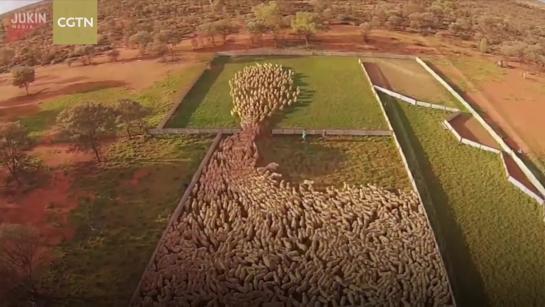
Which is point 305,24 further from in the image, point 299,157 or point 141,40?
point 299,157

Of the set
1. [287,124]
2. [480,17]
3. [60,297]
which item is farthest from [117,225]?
[480,17]

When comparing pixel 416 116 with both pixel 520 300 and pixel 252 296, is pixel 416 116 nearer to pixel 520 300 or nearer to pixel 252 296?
pixel 520 300

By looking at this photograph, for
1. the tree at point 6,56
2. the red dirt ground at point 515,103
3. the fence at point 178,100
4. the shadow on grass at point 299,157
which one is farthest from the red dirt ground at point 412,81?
the tree at point 6,56

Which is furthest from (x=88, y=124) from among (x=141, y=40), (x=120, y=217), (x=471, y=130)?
(x=471, y=130)

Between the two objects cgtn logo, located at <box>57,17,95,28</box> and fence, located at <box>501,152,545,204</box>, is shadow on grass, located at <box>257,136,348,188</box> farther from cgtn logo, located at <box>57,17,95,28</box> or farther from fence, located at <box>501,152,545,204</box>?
cgtn logo, located at <box>57,17,95,28</box>

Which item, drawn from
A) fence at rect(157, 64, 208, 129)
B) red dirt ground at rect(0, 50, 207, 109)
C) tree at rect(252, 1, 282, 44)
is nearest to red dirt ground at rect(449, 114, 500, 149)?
fence at rect(157, 64, 208, 129)
